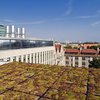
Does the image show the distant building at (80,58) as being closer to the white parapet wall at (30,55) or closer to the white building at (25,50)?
the white building at (25,50)

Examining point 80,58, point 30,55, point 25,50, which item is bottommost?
point 80,58

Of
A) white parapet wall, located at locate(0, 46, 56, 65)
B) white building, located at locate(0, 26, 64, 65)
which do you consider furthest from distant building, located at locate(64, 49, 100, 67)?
white parapet wall, located at locate(0, 46, 56, 65)

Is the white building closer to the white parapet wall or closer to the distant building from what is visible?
the white parapet wall

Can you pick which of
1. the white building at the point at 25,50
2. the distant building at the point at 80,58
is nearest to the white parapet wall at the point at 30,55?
the white building at the point at 25,50

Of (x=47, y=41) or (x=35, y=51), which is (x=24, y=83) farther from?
Result: (x=47, y=41)

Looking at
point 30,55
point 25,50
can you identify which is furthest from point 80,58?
point 25,50

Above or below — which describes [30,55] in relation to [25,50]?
below

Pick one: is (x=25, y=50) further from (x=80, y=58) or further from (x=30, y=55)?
(x=80, y=58)

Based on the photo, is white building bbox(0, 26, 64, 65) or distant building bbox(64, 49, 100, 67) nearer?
white building bbox(0, 26, 64, 65)

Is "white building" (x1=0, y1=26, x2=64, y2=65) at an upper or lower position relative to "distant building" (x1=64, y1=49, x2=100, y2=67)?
upper

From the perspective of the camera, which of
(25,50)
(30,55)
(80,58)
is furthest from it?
(80,58)

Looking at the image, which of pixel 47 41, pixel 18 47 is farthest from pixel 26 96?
pixel 47 41
